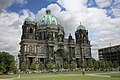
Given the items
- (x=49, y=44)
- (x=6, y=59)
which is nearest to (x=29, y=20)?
(x=49, y=44)

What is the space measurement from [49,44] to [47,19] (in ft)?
77.2

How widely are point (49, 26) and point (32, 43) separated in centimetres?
2152

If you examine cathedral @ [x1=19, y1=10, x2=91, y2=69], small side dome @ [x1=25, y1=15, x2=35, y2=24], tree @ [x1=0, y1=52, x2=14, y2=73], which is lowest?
tree @ [x1=0, y1=52, x2=14, y2=73]

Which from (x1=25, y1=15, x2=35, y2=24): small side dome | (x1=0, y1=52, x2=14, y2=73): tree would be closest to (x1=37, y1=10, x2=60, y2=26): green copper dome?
(x1=25, y1=15, x2=35, y2=24): small side dome

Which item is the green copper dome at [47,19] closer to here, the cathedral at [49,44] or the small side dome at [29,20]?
the cathedral at [49,44]

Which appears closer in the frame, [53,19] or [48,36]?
[48,36]

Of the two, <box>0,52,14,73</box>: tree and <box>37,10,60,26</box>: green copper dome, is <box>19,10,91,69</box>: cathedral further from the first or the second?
<box>0,52,14,73</box>: tree

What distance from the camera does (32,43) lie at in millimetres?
111312

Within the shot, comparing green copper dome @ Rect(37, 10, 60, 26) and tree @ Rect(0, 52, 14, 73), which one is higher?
green copper dome @ Rect(37, 10, 60, 26)

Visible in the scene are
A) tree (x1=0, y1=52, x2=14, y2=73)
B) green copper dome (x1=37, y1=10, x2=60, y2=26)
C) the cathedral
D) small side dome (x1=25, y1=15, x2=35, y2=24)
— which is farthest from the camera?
green copper dome (x1=37, y1=10, x2=60, y2=26)

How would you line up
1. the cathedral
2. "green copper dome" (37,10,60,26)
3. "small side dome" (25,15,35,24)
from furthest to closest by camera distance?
1. "green copper dome" (37,10,60,26)
2. "small side dome" (25,15,35,24)
3. the cathedral

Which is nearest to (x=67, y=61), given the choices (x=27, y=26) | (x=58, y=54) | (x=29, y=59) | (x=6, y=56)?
(x=58, y=54)

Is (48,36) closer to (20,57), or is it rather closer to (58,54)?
(58,54)

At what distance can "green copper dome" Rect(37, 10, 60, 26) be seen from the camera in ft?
430
